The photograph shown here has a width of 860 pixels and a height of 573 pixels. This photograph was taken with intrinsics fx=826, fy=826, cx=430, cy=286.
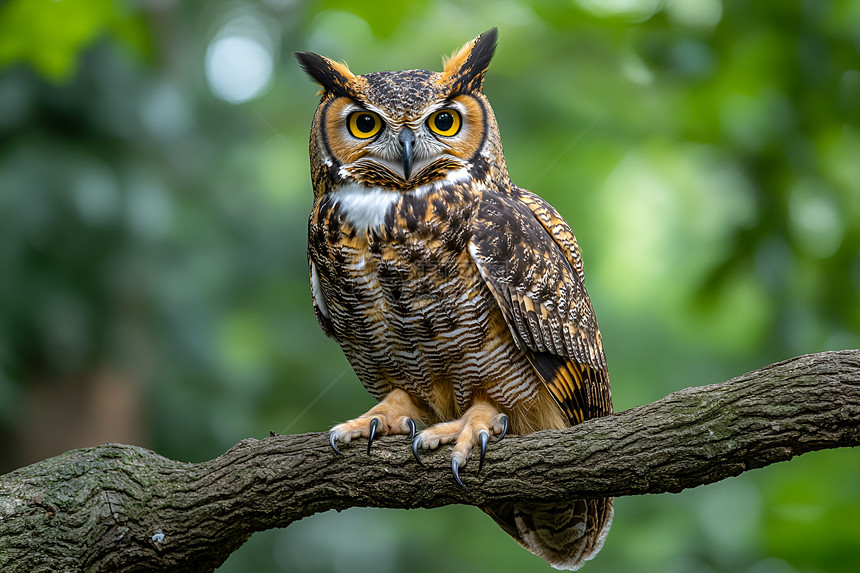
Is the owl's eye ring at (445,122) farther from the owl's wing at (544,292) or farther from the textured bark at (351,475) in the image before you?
the textured bark at (351,475)

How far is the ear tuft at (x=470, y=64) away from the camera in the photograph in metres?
2.78

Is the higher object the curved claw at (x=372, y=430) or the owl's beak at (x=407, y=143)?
the owl's beak at (x=407, y=143)

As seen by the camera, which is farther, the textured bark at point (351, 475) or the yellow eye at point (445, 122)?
the yellow eye at point (445, 122)

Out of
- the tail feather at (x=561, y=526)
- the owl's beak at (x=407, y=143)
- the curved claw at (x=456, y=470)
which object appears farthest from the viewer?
the tail feather at (x=561, y=526)

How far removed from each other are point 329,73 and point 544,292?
3.46 ft

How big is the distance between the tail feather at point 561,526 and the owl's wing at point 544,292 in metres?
0.38

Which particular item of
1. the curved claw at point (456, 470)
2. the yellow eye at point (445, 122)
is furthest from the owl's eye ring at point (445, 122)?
the curved claw at point (456, 470)

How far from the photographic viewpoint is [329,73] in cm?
283

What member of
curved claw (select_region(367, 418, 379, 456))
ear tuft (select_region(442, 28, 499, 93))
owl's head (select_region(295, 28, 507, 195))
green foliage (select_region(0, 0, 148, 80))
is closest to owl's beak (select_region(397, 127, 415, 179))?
owl's head (select_region(295, 28, 507, 195))

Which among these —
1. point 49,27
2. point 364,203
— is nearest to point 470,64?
point 364,203

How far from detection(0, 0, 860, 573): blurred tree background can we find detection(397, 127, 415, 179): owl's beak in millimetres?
997

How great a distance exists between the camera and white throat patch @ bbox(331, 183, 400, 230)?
2746mm

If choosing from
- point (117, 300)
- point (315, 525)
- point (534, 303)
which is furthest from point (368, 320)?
point (315, 525)

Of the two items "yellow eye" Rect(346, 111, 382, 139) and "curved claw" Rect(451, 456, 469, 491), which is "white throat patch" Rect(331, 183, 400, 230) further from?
"curved claw" Rect(451, 456, 469, 491)
